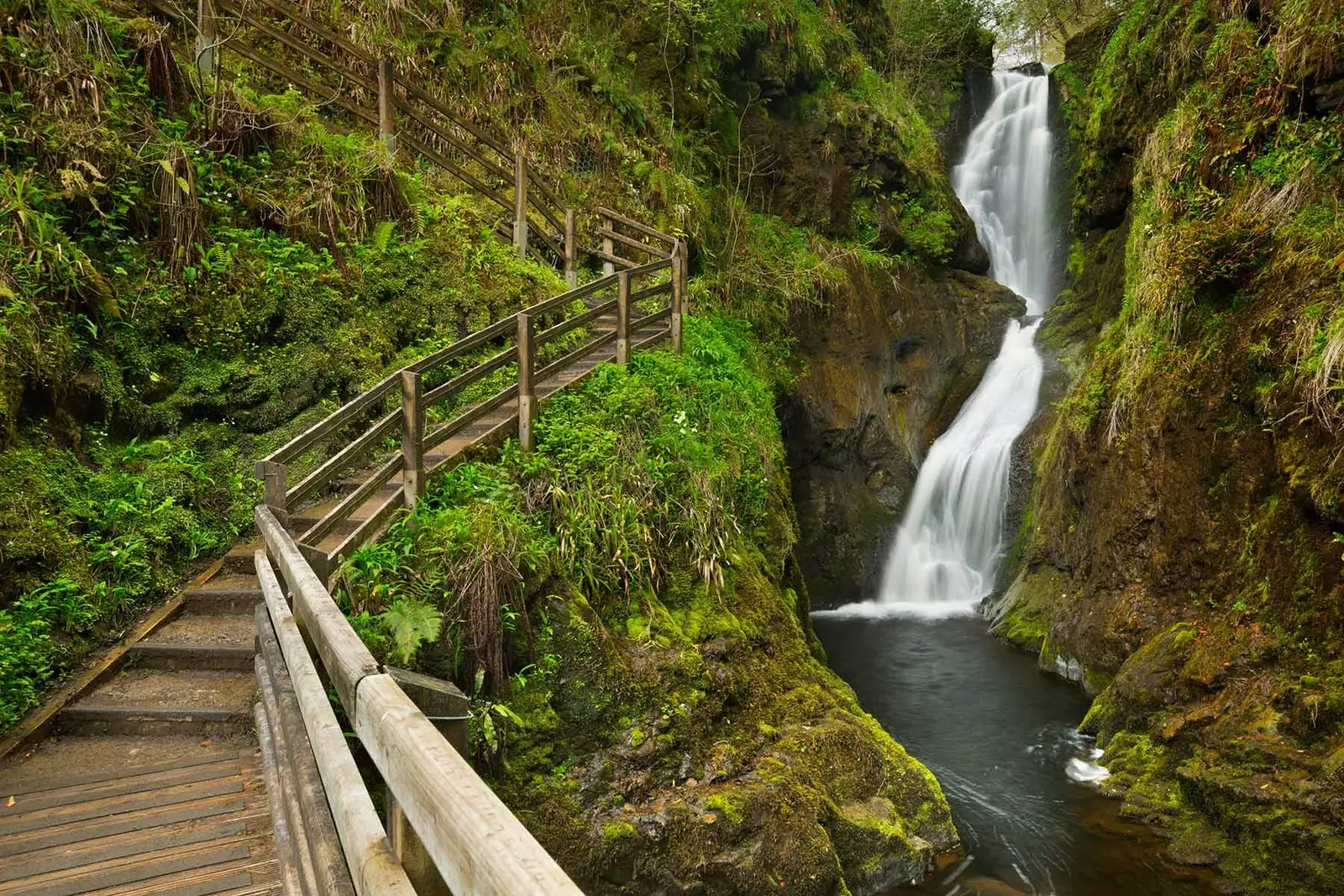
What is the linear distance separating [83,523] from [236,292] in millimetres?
2824

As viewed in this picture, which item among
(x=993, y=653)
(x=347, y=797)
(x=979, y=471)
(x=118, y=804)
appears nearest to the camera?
(x=347, y=797)

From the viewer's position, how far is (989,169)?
21141mm

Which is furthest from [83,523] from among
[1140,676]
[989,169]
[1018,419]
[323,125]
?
[989,169]

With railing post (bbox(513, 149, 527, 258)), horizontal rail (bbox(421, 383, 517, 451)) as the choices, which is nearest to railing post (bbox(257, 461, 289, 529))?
horizontal rail (bbox(421, 383, 517, 451))

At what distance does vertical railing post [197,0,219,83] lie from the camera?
29.2 ft

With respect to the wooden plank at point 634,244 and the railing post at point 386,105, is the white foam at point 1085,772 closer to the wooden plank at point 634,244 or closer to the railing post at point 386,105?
the wooden plank at point 634,244

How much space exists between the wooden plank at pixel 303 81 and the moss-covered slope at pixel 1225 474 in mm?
10212

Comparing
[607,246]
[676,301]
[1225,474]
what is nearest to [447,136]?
[607,246]

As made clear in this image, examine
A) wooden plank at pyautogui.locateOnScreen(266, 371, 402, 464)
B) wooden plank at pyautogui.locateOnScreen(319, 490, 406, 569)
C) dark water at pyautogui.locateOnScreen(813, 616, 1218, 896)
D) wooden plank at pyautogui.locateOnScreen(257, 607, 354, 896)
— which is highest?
wooden plank at pyautogui.locateOnScreen(266, 371, 402, 464)

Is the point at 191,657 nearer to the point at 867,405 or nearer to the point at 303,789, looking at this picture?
the point at 303,789

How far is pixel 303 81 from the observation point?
1009 centimetres

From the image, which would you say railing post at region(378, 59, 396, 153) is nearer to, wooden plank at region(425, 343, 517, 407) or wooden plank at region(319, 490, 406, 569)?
wooden plank at region(425, 343, 517, 407)

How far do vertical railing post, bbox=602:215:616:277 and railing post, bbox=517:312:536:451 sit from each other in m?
5.69

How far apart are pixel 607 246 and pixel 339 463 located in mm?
8461
